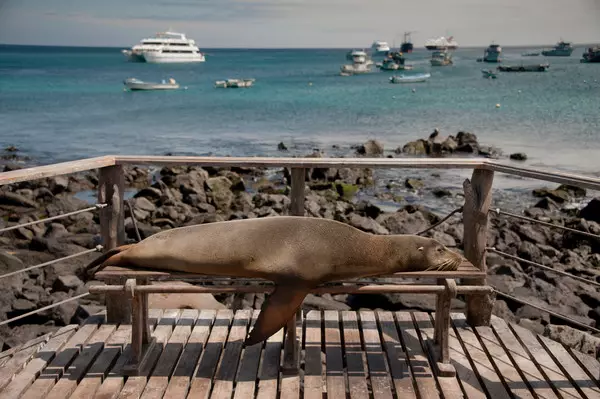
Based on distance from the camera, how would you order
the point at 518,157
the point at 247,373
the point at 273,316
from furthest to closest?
the point at 518,157 < the point at 247,373 < the point at 273,316

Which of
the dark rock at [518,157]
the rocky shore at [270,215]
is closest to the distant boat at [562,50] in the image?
the dark rock at [518,157]

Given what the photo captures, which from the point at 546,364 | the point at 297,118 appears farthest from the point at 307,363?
the point at 297,118

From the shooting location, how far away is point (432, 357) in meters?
4.40

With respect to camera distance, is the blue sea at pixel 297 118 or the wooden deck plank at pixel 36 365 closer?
the wooden deck plank at pixel 36 365

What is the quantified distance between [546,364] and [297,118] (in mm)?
34493

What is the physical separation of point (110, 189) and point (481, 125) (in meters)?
32.2

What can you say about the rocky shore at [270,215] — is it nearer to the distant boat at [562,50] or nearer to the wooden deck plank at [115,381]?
the wooden deck plank at [115,381]

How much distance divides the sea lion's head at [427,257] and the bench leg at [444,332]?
0.11m

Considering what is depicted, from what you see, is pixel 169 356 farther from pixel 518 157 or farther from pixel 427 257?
pixel 518 157

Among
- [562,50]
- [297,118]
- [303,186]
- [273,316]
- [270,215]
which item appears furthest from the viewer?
[562,50]

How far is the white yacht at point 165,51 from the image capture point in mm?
113875

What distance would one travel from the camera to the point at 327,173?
16984mm

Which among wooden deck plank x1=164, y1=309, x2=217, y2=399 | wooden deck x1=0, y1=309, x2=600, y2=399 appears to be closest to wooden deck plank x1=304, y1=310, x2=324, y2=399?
wooden deck x1=0, y1=309, x2=600, y2=399

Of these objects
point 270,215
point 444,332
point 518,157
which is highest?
point 444,332
